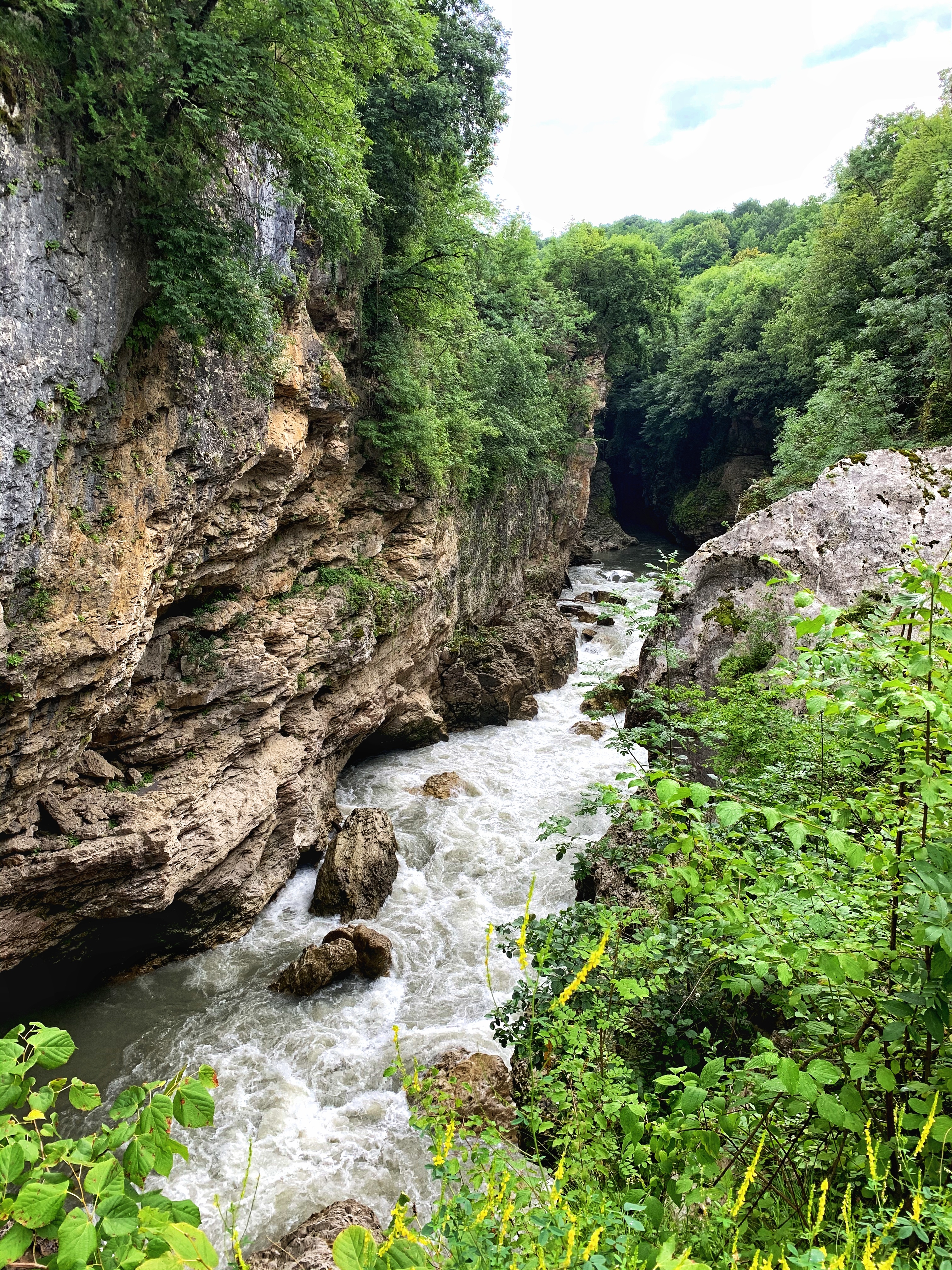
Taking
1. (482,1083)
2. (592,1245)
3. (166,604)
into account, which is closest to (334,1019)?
(482,1083)

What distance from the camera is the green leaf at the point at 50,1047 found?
5.20 ft

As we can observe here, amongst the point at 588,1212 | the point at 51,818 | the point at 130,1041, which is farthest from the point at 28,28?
the point at 130,1041

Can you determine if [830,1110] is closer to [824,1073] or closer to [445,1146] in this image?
[824,1073]

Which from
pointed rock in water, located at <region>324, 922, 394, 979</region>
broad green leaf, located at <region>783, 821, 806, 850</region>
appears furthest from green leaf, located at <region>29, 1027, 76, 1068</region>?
pointed rock in water, located at <region>324, 922, 394, 979</region>

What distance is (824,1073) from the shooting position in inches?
79.8

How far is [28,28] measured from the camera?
4.26 meters

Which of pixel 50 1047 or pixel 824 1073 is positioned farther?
pixel 824 1073

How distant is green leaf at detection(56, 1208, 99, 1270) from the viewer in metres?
1.30

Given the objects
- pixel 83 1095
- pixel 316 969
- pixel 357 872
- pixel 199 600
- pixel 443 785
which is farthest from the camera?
pixel 443 785

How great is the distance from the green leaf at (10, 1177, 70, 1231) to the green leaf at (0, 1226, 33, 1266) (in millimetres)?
14

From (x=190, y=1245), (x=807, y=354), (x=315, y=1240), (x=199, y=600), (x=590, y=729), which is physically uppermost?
(x=807, y=354)

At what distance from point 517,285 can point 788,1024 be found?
23233mm

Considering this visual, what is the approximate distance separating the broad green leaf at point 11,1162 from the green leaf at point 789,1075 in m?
2.02

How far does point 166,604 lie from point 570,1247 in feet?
22.7
